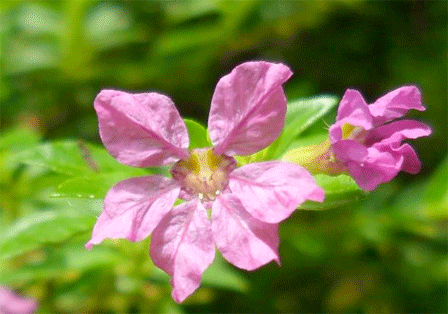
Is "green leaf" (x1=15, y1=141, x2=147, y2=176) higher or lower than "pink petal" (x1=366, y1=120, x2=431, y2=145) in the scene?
lower

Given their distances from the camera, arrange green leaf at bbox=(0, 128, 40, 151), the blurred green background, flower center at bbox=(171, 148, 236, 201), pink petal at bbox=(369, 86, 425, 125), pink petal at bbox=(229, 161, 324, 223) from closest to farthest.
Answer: pink petal at bbox=(229, 161, 324, 223) < pink petal at bbox=(369, 86, 425, 125) < flower center at bbox=(171, 148, 236, 201) < green leaf at bbox=(0, 128, 40, 151) < the blurred green background

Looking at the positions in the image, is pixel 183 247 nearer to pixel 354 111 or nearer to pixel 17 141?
pixel 354 111

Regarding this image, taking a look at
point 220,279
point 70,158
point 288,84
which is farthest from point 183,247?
point 288,84

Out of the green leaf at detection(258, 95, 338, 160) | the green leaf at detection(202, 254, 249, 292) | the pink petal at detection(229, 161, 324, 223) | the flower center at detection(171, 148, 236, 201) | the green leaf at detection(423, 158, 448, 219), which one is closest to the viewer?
the pink petal at detection(229, 161, 324, 223)

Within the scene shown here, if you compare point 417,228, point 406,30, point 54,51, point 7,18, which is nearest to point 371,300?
point 417,228

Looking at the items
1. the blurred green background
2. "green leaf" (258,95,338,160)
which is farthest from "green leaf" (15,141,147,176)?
the blurred green background

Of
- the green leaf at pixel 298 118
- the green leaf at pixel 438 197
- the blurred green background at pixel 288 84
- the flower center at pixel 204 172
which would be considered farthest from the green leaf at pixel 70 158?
the green leaf at pixel 438 197

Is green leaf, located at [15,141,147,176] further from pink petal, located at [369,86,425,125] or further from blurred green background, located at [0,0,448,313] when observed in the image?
blurred green background, located at [0,0,448,313]
